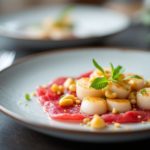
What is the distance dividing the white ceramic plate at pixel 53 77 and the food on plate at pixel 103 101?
0.12 ft

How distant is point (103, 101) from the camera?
4.83 feet

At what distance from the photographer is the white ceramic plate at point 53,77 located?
123 centimetres

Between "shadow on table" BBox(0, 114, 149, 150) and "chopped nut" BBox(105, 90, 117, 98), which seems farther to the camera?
"chopped nut" BBox(105, 90, 117, 98)

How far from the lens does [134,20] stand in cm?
307

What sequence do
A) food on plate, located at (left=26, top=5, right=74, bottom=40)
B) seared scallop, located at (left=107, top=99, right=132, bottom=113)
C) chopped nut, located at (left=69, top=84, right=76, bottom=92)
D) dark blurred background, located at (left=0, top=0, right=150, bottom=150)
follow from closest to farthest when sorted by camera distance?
dark blurred background, located at (left=0, top=0, right=150, bottom=150) → seared scallop, located at (left=107, top=99, right=132, bottom=113) → chopped nut, located at (left=69, top=84, right=76, bottom=92) → food on plate, located at (left=26, top=5, right=74, bottom=40)

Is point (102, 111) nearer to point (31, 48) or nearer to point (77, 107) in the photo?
point (77, 107)

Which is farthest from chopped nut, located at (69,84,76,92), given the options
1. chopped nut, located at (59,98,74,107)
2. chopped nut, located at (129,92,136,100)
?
chopped nut, located at (129,92,136,100)

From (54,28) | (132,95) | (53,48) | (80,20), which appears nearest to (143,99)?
(132,95)

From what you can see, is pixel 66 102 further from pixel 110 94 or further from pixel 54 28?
pixel 54 28

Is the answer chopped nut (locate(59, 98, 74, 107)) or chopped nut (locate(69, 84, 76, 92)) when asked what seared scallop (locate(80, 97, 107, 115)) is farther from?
chopped nut (locate(69, 84, 76, 92))

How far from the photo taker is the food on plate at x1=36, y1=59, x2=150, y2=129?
4.64 ft

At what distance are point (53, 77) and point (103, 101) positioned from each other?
51 cm

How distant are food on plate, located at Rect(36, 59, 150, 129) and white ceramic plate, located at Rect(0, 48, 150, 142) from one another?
0.12 ft

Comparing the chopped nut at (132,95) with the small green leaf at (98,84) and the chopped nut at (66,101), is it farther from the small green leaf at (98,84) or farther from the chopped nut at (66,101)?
the chopped nut at (66,101)
